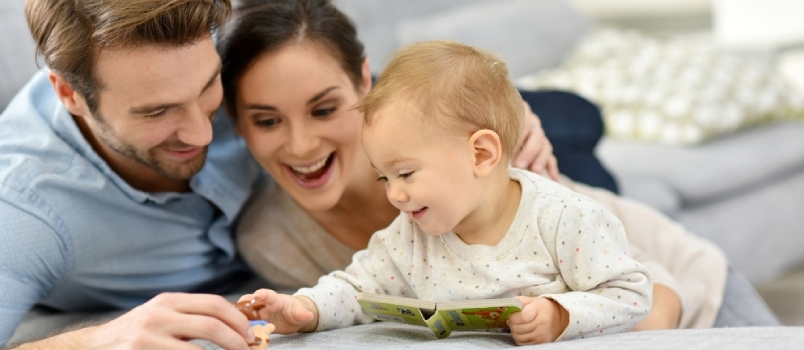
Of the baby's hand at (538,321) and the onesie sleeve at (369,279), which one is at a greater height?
the baby's hand at (538,321)

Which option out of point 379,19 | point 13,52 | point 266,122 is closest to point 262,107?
point 266,122

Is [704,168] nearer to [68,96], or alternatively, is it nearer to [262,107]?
[262,107]

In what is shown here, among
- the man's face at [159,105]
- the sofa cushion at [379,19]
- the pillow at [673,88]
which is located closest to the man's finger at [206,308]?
the man's face at [159,105]

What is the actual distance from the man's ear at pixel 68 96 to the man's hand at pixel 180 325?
0.55m

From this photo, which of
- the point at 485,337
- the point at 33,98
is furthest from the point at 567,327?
the point at 33,98

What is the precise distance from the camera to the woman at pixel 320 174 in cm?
155

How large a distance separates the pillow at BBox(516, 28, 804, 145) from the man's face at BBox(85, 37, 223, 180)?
146cm

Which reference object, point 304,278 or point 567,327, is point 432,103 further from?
point 304,278

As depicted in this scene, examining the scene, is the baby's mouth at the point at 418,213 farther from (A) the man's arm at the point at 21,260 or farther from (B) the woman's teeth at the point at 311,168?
(A) the man's arm at the point at 21,260

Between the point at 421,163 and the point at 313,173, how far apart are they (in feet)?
1.69

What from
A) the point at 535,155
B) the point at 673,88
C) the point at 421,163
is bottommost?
the point at 673,88

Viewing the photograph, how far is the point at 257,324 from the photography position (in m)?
1.17

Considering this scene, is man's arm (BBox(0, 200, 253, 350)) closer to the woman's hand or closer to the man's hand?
the man's hand

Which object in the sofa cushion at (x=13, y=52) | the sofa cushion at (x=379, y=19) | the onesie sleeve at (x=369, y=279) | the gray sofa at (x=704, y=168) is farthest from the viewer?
the sofa cushion at (x=379, y=19)
